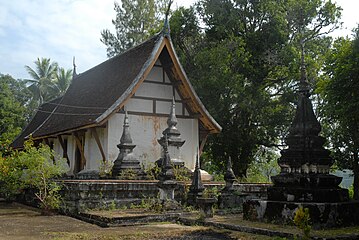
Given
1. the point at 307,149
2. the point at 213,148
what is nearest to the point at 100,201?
the point at 307,149

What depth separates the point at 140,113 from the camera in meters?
17.5

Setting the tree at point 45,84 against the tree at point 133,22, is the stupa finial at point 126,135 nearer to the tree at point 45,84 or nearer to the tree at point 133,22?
the tree at point 133,22

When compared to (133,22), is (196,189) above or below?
below

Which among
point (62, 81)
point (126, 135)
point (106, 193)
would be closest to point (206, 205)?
point (106, 193)

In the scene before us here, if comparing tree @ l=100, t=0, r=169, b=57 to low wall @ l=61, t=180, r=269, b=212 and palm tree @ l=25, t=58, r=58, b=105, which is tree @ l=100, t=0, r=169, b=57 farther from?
low wall @ l=61, t=180, r=269, b=212

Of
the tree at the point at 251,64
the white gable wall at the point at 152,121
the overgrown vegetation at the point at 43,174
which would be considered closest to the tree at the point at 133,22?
the tree at the point at 251,64

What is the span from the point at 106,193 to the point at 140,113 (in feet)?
22.5

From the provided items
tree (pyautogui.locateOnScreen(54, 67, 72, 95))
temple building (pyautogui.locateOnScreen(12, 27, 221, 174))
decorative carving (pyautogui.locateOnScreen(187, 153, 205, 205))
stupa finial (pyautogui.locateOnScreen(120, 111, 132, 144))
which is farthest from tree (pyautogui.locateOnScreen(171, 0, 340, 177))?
Result: tree (pyautogui.locateOnScreen(54, 67, 72, 95))

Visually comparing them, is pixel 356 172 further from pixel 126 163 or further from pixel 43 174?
pixel 43 174

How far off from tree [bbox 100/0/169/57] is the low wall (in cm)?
2430

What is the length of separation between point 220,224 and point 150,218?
5.80 ft

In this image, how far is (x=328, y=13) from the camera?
2389 centimetres

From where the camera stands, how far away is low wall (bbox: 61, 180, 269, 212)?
422 inches

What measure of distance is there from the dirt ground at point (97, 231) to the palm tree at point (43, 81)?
3895cm
